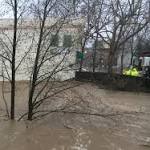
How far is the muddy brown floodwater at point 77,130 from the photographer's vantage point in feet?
40.6

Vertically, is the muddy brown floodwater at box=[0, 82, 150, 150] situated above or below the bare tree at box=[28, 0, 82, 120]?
below

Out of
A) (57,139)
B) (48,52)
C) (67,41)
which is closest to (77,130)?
(57,139)

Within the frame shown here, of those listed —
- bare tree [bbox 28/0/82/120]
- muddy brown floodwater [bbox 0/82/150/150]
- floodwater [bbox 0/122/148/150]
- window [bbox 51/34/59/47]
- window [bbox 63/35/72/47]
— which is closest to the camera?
floodwater [bbox 0/122/148/150]

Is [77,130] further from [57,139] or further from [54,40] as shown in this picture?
[54,40]

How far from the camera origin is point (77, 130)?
13.9 meters

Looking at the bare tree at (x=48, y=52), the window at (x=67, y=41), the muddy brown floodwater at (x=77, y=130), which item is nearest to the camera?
the muddy brown floodwater at (x=77, y=130)

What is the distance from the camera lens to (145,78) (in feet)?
87.7

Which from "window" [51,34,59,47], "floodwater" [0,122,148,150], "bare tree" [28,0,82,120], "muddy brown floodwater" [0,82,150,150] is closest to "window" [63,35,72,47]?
"bare tree" [28,0,82,120]

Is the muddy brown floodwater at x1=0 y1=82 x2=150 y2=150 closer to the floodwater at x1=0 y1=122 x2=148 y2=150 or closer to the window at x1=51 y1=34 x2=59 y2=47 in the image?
the floodwater at x1=0 y1=122 x2=148 y2=150

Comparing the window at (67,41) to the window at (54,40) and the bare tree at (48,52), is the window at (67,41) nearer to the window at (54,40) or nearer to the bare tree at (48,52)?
the bare tree at (48,52)

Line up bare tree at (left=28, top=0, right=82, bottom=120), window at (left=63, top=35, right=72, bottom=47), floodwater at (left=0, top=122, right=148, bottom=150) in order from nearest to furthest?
floodwater at (left=0, top=122, right=148, bottom=150) → bare tree at (left=28, top=0, right=82, bottom=120) → window at (left=63, top=35, right=72, bottom=47)

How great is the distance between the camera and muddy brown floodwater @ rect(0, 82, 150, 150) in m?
12.4

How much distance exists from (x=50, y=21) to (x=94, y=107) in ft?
16.0

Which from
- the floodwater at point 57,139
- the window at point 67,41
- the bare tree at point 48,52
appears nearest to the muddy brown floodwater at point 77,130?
the floodwater at point 57,139
